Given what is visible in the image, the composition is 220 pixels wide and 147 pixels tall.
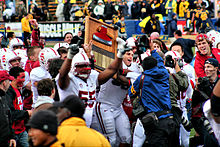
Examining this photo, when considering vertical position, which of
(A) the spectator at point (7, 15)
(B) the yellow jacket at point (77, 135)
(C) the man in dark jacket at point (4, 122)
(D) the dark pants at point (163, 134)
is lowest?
(A) the spectator at point (7, 15)

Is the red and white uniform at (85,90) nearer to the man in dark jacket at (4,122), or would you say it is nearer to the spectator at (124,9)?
the man in dark jacket at (4,122)

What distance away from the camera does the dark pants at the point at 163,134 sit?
590 centimetres

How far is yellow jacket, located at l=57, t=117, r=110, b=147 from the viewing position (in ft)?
12.9

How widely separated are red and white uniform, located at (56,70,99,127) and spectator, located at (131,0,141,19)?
62.6 feet

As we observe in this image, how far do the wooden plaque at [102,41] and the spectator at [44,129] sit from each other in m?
2.99

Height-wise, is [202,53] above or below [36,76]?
above

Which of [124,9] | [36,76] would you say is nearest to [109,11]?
[124,9]

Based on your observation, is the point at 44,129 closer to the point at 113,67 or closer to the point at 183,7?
the point at 113,67

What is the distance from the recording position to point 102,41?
22.2ft

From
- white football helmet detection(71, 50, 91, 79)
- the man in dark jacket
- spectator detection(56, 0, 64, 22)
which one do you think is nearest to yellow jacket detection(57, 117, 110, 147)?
the man in dark jacket

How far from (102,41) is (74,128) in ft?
9.61

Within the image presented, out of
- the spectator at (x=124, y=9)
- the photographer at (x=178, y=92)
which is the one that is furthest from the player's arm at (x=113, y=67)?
the spectator at (x=124, y=9)

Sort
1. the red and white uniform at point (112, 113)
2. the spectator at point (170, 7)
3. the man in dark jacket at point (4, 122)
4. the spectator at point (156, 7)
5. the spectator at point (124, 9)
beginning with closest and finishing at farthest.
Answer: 1. the man in dark jacket at point (4, 122)
2. the red and white uniform at point (112, 113)
3. the spectator at point (170, 7)
4. the spectator at point (156, 7)
5. the spectator at point (124, 9)

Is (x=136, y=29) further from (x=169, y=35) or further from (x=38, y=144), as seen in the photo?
(x=38, y=144)
